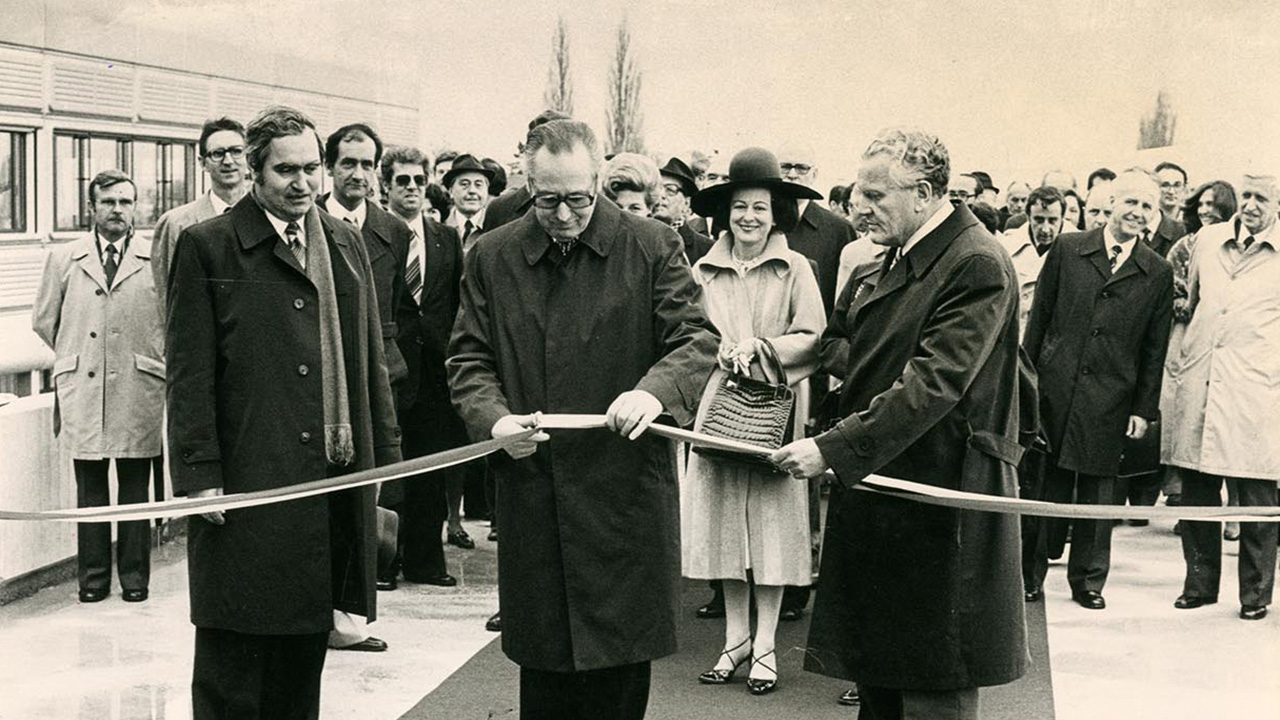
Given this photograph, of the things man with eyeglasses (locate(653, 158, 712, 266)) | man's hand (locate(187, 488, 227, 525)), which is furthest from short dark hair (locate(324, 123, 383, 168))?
man's hand (locate(187, 488, 227, 525))

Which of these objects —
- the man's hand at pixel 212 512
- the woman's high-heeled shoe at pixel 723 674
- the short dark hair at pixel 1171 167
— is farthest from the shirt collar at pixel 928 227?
the short dark hair at pixel 1171 167

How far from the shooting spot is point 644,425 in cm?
414

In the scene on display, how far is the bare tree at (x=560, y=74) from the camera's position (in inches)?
440

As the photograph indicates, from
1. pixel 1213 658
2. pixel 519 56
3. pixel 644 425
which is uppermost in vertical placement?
pixel 519 56

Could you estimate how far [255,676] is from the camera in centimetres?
464

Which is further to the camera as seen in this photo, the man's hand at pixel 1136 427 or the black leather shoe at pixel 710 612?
the man's hand at pixel 1136 427

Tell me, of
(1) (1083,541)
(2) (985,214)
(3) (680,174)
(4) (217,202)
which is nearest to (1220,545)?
(1) (1083,541)

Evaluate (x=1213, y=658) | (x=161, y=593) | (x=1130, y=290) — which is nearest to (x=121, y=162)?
(x=161, y=593)

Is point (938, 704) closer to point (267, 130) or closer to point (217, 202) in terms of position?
point (267, 130)

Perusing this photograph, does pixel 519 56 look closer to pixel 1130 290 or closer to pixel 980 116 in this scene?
pixel 980 116

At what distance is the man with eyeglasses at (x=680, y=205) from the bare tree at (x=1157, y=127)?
320cm

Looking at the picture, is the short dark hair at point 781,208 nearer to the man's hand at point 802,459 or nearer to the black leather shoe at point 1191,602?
the man's hand at point 802,459

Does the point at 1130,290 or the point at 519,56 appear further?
the point at 519,56

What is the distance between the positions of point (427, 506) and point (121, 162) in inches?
158
